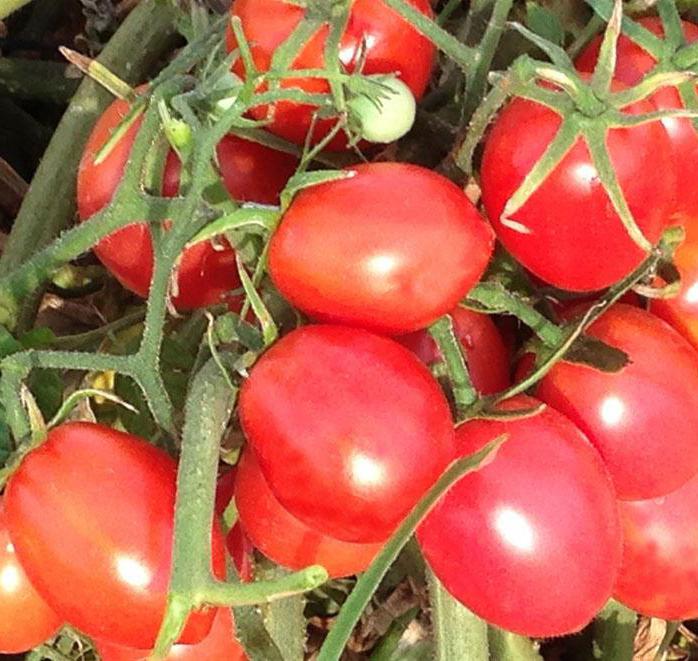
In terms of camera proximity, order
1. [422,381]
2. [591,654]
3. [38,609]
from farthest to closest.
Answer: [591,654]
[38,609]
[422,381]

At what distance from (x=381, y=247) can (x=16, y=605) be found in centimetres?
28

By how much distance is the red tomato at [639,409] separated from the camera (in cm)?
58

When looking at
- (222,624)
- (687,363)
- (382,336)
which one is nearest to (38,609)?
(222,624)

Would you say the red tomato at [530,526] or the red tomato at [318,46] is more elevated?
the red tomato at [318,46]

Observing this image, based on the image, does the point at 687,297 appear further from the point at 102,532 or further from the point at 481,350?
the point at 102,532

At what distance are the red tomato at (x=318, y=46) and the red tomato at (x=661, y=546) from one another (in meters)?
0.24

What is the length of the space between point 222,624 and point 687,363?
27cm

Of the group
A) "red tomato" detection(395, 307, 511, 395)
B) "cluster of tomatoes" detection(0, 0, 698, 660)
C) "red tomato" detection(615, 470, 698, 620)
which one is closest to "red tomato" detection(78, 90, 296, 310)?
"cluster of tomatoes" detection(0, 0, 698, 660)

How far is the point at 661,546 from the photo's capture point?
62cm

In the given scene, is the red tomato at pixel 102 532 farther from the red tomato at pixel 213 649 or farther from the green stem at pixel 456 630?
the green stem at pixel 456 630

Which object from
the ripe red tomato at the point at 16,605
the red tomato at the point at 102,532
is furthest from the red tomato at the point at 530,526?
the ripe red tomato at the point at 16,605

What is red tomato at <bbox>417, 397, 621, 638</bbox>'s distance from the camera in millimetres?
556

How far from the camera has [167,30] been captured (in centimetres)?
88

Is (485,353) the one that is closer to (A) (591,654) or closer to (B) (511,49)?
(B) (511,49)
